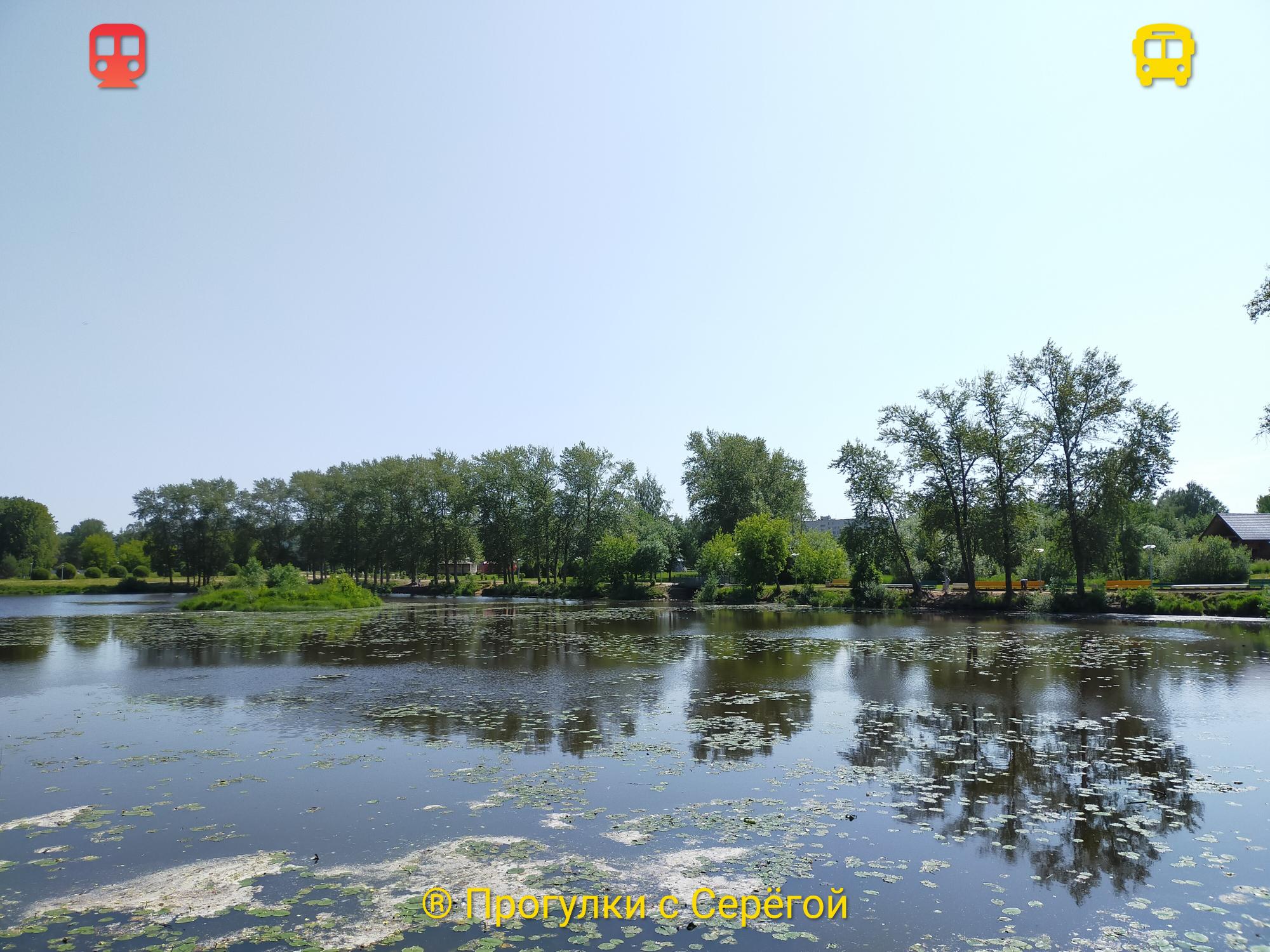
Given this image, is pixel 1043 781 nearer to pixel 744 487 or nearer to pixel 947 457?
pixel 947 457

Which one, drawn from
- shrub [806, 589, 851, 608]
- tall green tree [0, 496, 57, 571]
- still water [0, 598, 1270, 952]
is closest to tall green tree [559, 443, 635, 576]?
shrub [806, 589, 851, 608]

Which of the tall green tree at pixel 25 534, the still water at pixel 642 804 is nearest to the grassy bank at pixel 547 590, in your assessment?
the still water at pixel 642 804

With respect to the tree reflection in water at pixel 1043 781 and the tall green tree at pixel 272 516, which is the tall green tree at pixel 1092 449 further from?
the tall green tree at pixel 272 516

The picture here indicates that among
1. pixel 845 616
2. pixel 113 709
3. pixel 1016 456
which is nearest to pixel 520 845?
pixel 113 709

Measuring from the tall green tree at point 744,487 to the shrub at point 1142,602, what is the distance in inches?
1356

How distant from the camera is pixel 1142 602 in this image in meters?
40.4

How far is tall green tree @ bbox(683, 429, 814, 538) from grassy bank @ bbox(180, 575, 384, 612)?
34.6m

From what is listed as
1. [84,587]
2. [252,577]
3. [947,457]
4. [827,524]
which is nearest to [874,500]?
[947,457]

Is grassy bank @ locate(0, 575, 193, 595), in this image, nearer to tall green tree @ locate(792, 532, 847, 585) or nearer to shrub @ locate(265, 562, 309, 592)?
shrub @ locate(265, 562, 309, 592)

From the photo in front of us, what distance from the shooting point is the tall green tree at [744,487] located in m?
75.4

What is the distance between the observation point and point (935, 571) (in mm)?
66125

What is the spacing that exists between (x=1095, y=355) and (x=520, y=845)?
47394mm

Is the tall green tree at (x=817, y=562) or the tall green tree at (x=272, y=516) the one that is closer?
the tall green tree at (x=817, y=562)

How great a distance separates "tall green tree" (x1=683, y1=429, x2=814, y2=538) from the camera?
247ft
